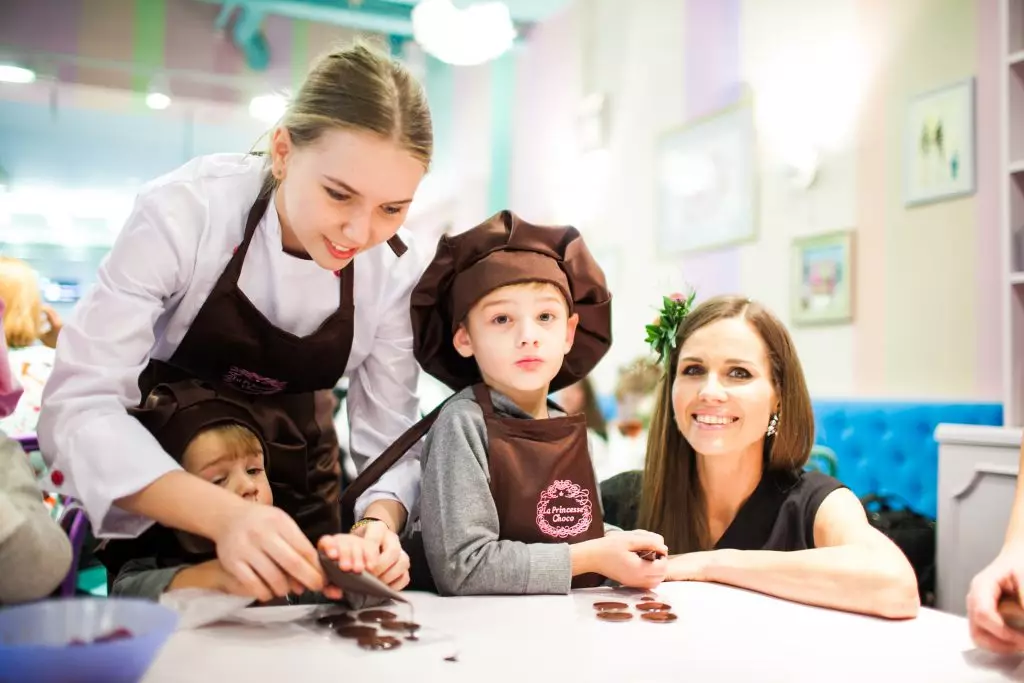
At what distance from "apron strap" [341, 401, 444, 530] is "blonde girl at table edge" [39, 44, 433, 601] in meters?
0.02

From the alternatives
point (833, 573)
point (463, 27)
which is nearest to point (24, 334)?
point (833, 573)

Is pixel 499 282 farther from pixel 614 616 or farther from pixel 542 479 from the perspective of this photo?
pixel 614 616

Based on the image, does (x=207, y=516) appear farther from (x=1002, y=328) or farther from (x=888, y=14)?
(x=888, y=14)

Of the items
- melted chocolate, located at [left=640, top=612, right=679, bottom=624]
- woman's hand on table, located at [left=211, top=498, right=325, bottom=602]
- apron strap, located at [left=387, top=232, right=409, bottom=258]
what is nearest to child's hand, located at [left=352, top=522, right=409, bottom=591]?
woman's hand on table, located at [left=211, top=498, right=325, bottom=602]

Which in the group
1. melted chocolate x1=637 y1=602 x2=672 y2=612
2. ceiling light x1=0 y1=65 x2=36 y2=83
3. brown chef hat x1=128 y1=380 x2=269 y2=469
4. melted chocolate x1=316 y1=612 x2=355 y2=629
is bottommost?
melted chocolate x1=637 y1=602 x2=672 y2=612

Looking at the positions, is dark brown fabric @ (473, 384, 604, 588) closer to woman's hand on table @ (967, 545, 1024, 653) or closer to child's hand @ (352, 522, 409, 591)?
child's hand @ (352, 522, 409, 591)

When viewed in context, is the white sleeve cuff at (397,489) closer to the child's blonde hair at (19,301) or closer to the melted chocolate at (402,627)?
the melted chocolate at (402,627)

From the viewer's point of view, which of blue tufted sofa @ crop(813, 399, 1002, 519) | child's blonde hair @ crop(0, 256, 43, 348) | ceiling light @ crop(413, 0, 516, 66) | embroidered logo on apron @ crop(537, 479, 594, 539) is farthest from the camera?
ceiling light @ crop(413, 0, 516, 66)

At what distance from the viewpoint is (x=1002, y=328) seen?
11.4 feet

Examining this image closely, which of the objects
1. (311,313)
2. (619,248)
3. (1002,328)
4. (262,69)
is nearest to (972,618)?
(311,313)

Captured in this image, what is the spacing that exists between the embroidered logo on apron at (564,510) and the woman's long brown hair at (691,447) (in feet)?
1.52

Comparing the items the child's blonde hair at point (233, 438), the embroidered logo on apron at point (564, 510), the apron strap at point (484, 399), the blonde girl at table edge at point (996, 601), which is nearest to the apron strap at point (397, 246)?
the apron strap at point (484, 399)

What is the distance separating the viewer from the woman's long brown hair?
6.05 feet

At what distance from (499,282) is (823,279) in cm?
343
